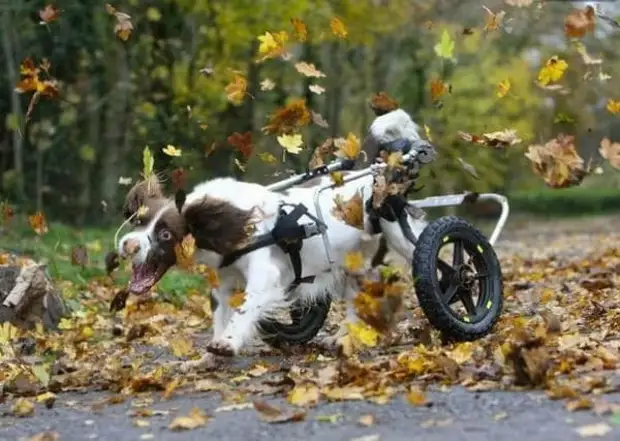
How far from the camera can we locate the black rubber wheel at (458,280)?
8.08 m

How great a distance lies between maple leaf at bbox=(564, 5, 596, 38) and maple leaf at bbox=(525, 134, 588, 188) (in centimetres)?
72

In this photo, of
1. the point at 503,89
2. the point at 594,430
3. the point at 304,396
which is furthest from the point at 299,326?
the point at 594,430

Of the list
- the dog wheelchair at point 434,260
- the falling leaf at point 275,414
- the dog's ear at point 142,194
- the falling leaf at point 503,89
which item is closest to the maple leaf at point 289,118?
the dog wheelchair at point 434,260

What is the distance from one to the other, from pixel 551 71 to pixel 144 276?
2783mm

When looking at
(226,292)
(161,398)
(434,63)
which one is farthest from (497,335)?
(434,63)

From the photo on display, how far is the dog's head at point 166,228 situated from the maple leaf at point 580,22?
225 cm

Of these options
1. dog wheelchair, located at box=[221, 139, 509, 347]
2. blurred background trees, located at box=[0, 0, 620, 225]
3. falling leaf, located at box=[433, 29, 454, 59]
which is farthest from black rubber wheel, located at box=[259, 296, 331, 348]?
blurred background trees, located at box=[0, 0, 620, 225]

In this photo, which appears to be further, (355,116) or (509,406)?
(355,116)

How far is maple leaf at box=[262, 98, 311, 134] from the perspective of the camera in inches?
342

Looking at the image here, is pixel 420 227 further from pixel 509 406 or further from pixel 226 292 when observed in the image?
pixel 509 406

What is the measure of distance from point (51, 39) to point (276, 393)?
20556mm

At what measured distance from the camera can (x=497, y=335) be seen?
28.2ft

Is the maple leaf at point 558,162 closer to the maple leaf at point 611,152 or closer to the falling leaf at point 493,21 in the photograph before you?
the maple leaf at point 611,152

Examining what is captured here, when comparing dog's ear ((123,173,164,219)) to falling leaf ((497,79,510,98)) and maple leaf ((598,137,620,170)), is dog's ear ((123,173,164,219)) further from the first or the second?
maple leaf ((598,137,620,170))
